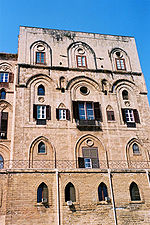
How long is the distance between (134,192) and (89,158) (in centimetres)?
504

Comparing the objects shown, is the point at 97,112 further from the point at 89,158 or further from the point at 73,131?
the point at 89,158

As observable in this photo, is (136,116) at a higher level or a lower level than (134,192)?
higher

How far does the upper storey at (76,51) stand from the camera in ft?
88.7

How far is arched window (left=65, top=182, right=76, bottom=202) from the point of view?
18672 mm

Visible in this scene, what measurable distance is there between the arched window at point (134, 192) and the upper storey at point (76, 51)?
13.9 m

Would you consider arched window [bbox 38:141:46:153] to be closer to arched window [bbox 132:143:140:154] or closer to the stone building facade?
the stone building facade

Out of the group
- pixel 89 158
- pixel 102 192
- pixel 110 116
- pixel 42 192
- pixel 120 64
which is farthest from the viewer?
pixel 120 64

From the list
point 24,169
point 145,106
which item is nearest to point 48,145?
point 24,169

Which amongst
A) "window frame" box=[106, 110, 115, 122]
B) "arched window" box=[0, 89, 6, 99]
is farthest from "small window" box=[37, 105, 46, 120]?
"window frame" box=[106, 110, 115, 122]

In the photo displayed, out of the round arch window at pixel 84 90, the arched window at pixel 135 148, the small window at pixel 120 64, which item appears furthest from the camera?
the small window at pixel 120 64

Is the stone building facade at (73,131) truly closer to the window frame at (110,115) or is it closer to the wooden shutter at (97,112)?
the wooden shutter at (97,112)

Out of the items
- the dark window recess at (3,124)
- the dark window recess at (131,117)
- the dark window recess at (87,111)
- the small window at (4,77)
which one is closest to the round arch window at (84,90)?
the dark window recess at (87,111)

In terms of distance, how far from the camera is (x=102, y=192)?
19.4 m

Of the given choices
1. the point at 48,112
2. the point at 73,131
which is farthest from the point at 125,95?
the point at 48,112
